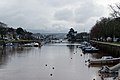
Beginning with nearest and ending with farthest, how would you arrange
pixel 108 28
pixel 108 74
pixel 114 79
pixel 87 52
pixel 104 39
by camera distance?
pixel 114 79 < pixel 108 74 < pixel 87 52 < pixel 108 28 < pixel 104 39

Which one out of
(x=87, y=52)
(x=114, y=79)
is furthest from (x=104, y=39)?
(x=114, y=79)

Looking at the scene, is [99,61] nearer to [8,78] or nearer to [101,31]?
[8,78]

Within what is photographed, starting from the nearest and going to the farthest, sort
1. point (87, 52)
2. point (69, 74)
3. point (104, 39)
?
point (69, 74)
point (87, 52)
point (104, 39)

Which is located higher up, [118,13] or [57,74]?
[118,13]

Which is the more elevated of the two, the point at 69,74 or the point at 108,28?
the point at 108,28

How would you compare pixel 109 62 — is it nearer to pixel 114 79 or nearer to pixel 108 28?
pixel 114 79

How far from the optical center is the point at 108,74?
38125 mm

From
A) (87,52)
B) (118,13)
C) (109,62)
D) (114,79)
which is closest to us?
(114,79)

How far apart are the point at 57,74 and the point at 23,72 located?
16.7 feet

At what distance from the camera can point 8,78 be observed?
38.8 metres

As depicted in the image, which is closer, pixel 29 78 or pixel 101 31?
pixel 29 78

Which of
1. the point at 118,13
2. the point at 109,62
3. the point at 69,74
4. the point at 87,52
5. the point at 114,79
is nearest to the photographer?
the point at 114,79

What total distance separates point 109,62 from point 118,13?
600 inches

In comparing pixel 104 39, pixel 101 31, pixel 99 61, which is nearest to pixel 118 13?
pixel 99 61
